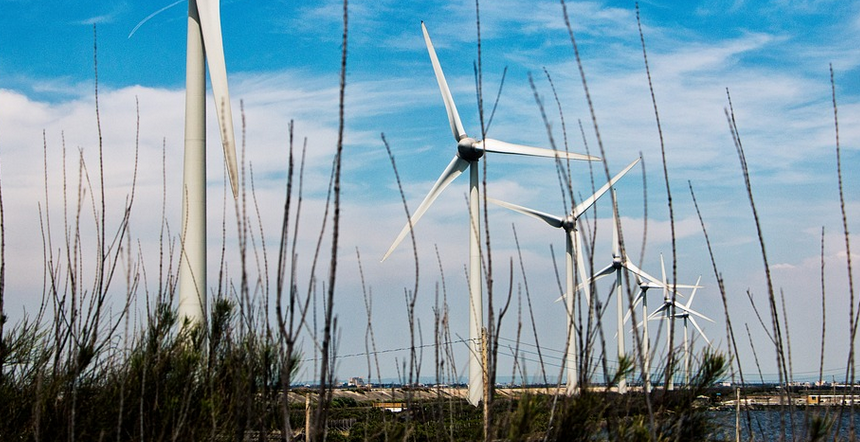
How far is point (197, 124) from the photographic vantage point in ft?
47.7

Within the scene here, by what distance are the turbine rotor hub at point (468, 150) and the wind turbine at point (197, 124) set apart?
2019 cm

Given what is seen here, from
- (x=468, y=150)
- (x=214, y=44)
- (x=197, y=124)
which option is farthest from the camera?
(x=468, y=150)

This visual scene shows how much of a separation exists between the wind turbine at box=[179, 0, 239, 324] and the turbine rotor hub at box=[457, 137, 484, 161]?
2019cm

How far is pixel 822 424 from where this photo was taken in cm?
494

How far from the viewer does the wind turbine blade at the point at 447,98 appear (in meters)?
35.2

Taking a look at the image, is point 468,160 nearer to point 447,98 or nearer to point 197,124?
point 447,98

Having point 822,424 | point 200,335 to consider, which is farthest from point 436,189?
point 822,424

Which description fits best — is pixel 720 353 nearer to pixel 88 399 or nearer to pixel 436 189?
pixel 88 399

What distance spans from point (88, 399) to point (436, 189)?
1062 inches

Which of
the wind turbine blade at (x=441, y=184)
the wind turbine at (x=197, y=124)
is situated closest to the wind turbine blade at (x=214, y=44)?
the wind turbine at (x=197, y=124)

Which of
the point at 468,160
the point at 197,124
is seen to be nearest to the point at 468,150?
the point at 468,160

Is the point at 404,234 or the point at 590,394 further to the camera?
the point at 404,234

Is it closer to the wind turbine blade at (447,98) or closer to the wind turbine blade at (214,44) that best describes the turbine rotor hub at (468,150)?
the wind turbine blade at (447,98)

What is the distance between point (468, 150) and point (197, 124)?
21.6 meters
